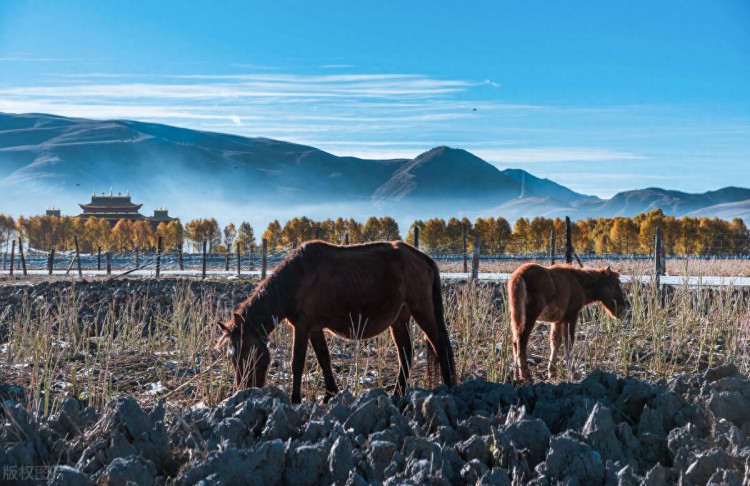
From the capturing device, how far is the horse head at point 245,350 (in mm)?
6309

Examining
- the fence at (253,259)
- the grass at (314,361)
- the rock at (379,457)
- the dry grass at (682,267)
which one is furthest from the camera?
the fence at (253,259)

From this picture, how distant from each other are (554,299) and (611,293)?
1.55m

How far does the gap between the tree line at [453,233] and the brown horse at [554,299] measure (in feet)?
118

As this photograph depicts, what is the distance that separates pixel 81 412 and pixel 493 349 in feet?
12.2

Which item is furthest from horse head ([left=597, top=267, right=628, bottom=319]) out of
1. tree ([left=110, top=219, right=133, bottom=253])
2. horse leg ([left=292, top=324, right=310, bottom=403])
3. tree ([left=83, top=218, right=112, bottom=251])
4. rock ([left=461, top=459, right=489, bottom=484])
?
tree ([left=83, top=218, right=112, bottom=251])

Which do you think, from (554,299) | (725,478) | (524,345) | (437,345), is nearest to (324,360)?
(437,345)

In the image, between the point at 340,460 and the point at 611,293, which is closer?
the point at 340,460

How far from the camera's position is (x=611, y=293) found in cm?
983

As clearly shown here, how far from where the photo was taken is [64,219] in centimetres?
8250

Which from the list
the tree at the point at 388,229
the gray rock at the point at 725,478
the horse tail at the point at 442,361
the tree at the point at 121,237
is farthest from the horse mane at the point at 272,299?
the tree at the point at 121,237

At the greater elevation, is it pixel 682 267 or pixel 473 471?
pixel 473 471

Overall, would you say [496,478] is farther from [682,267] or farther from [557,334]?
[682,267]

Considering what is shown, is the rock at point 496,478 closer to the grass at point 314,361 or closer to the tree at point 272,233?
the grass at point 314,361

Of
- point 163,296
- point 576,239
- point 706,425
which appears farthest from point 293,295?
point 576,239
